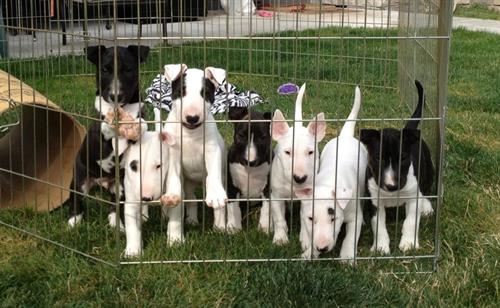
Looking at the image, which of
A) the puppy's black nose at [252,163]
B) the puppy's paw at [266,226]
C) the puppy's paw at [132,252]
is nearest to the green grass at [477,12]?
the puppy's paw at [266,226]

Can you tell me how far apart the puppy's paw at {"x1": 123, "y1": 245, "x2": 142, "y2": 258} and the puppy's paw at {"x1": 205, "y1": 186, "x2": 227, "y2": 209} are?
379 mm

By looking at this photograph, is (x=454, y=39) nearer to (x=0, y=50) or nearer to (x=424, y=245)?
(x=0, y=50)

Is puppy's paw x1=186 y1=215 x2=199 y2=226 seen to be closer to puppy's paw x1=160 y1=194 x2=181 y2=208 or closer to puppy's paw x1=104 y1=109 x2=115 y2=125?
puppy's paw x1=160 y1=194 x2=181 y2=208

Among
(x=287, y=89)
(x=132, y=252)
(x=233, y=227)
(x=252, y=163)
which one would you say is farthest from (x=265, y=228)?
(x=287, y=89)

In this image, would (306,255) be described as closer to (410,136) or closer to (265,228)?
(265,228)

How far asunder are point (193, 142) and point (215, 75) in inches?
14.1

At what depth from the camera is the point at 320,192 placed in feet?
10.8

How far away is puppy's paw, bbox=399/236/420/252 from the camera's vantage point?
137 inches

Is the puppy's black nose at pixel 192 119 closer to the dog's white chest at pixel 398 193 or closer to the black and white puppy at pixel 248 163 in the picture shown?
the black and white puppy at pixel 248 163

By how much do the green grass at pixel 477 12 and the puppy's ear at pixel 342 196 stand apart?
12477 mm

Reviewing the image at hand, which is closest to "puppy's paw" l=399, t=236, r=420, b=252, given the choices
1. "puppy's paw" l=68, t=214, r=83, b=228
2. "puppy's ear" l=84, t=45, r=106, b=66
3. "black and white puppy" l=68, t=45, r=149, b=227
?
"black and white puppy" l=68, t=45, r=149, b=227

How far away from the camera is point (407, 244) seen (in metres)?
3.49

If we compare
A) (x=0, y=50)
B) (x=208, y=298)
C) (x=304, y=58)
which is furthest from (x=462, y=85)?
(x=208, y=298)

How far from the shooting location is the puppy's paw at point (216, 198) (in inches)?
129
